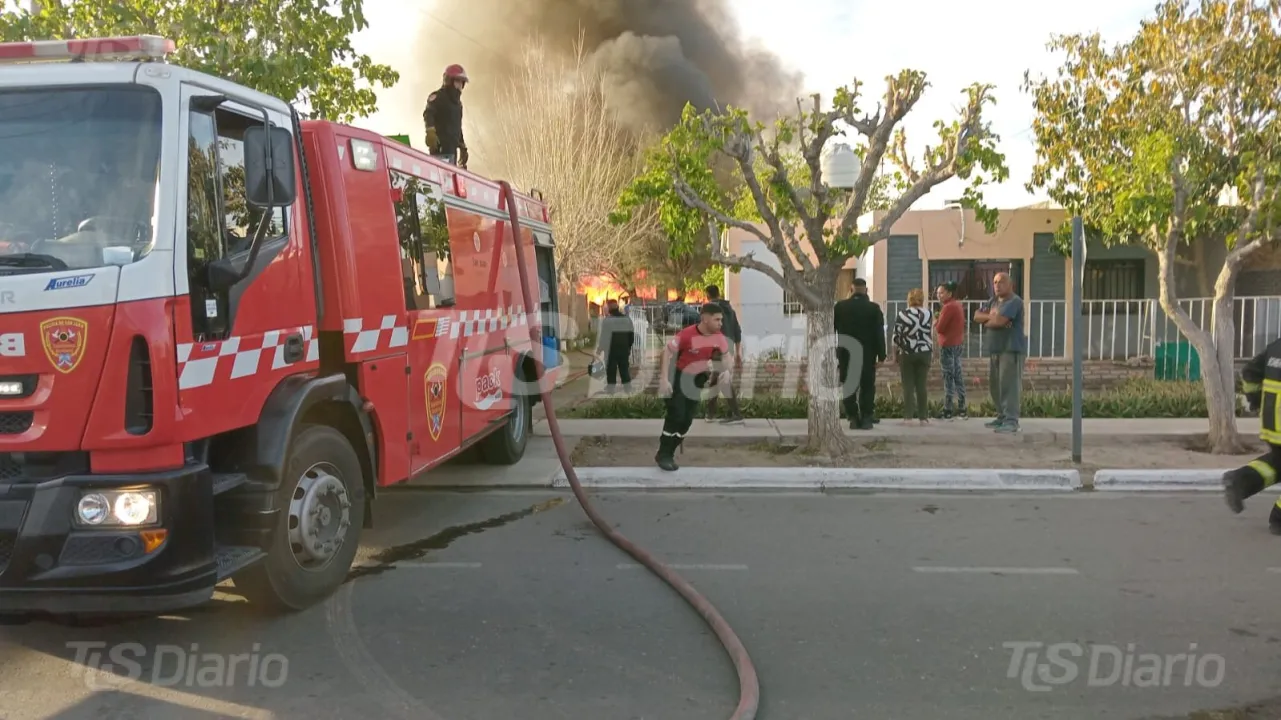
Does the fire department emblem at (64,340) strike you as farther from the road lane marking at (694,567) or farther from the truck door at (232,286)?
the road lane marking at (694,567)

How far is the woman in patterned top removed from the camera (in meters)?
10.0

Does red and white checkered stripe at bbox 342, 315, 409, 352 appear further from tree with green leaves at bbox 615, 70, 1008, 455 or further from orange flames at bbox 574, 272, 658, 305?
orange flames at bbox 574, 272, 658, 305

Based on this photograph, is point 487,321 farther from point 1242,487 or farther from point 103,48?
point 1242,487

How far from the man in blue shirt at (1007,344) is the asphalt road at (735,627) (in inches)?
133

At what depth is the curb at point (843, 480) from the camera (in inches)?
306

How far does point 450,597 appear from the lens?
15.9ft

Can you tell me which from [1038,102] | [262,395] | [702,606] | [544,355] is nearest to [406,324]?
[262,395]

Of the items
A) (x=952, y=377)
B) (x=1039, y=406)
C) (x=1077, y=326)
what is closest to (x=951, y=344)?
(x=952, y=377)

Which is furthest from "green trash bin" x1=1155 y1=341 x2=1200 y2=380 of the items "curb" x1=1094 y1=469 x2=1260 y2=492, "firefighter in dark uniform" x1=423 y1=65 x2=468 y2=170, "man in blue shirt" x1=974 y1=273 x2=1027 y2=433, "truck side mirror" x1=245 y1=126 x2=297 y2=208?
"truck side mirror" x1=245 y1=126 x2=297 y2=208

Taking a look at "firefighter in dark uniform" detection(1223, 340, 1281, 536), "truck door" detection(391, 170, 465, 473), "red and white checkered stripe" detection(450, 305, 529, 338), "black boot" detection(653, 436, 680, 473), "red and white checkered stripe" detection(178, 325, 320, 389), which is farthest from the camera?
"black boot" detection(653, 436, 680, 473)

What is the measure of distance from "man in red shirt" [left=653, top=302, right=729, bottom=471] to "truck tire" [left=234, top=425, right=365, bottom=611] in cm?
350

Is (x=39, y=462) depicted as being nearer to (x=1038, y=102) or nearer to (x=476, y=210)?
(x=476, y=210)

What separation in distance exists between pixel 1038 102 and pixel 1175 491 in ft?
25.4

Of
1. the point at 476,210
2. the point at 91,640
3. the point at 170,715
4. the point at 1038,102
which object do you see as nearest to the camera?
the point at 170,715
